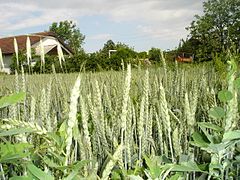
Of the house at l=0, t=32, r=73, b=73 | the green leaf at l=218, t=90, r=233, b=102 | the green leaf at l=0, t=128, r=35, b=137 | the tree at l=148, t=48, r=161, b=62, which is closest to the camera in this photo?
the green leaf at l=0, t=128, r=35, b=137

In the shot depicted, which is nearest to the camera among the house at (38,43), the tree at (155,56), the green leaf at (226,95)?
the green leaf at (226,95)

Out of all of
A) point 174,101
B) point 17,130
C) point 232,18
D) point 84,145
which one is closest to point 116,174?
point 84,145

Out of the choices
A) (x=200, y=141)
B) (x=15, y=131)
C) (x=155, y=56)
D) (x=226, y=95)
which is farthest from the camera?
(x=155, y=56)

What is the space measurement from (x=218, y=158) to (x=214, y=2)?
139 feet

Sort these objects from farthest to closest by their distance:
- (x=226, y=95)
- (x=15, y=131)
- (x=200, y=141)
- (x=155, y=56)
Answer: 1. (x=155, y=56)
2. (x=200, y=141)
3. (x=226, y=95)
4. (x=15, y=131)

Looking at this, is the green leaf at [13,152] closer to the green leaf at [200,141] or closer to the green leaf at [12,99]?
the green leaf at [12,99]

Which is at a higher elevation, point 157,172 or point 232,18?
point 232,18

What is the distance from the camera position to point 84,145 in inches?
36.8

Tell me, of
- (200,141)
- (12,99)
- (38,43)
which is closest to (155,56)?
(38,43)

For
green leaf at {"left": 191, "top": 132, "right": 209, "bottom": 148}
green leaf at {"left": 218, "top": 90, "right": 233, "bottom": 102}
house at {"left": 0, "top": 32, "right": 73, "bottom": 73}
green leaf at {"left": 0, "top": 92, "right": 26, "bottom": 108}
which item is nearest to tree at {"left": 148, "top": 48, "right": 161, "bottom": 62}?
house at {"left": 0, "top": 32, "right": 73, "bottom": 73}

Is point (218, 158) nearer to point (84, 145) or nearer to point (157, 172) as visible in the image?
point (157, 172)

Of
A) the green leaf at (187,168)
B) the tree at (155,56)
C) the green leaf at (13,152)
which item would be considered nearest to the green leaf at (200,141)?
the green leaf at (187,168)

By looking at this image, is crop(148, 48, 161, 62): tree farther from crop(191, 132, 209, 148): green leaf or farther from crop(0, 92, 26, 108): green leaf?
crop(0, 92, 26, 108): green leaf

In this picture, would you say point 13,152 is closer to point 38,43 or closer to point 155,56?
point 155,56
